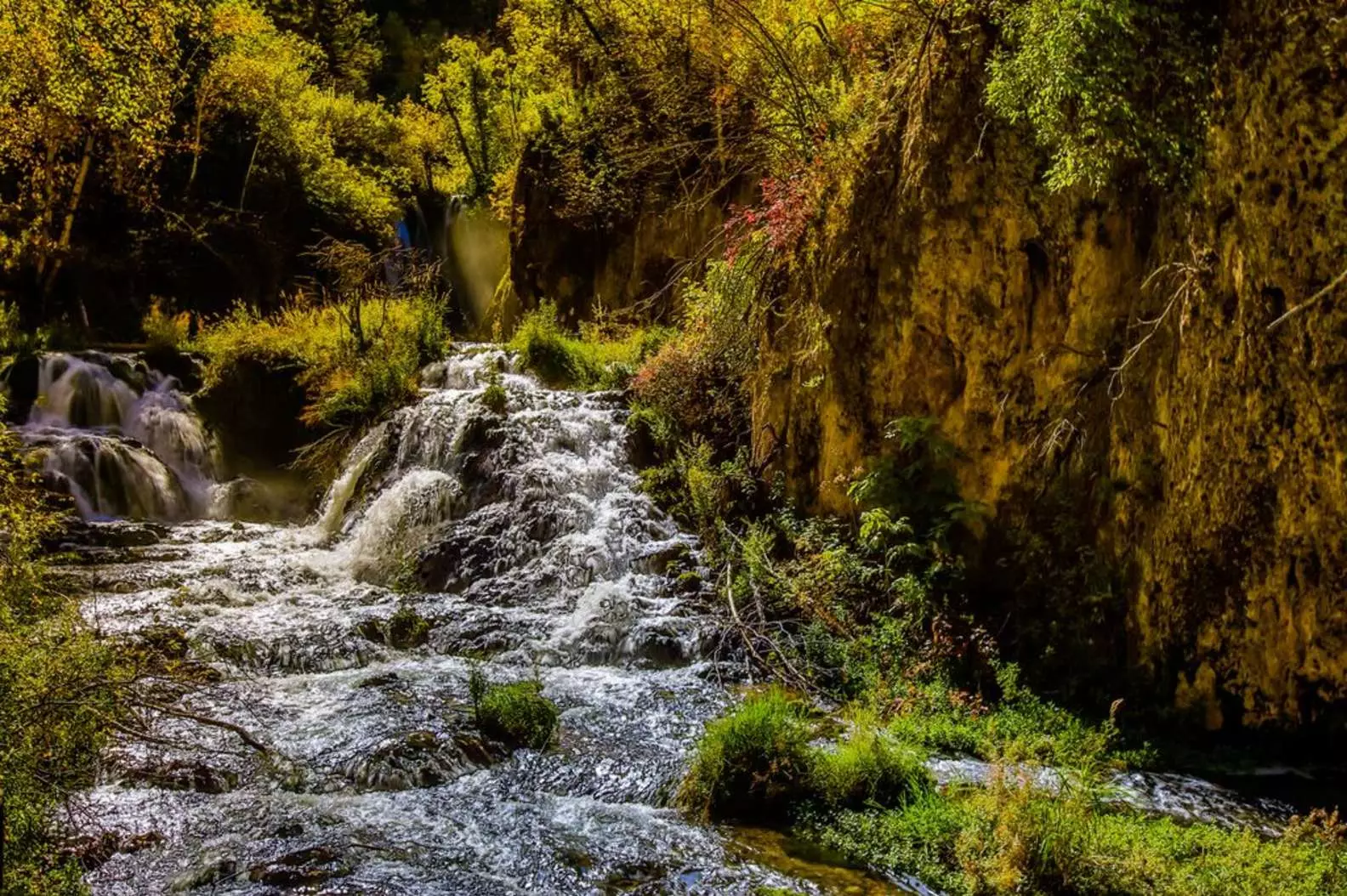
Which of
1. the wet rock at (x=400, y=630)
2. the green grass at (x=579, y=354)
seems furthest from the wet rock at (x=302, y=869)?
the green grass at (x=579, y=354)

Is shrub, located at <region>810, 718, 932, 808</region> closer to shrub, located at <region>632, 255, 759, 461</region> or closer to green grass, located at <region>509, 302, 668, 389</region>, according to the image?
shrub, located at <region>632, 255, 759, 461</region>

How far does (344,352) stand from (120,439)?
133 inches

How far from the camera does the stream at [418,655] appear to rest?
440 centimetres

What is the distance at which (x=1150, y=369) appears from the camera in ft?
20.3

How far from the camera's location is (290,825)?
15.2 feet

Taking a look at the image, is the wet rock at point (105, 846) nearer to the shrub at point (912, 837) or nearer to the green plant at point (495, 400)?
the shrub at point (912, 837)

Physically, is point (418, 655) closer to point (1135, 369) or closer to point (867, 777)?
point (867, 777)

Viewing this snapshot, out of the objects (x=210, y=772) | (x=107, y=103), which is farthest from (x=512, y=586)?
(x=107, y=103)

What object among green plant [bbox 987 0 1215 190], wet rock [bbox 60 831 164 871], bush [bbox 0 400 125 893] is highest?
green plant [bbox 987 0 1215 190]

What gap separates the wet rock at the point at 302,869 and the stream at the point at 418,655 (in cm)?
2

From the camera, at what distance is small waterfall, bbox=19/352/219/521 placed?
37.5 feet

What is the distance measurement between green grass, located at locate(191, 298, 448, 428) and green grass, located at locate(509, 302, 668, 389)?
1655 mm

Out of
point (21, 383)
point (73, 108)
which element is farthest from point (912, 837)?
point (21, 383)

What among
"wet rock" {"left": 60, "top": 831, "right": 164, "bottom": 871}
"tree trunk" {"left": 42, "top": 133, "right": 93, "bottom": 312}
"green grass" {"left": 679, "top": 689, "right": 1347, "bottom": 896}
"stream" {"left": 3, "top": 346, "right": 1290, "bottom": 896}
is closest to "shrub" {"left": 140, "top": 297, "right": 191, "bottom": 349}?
"stream" {"left": 3, "top": 346, "right": 1290, "bottom": 896}
